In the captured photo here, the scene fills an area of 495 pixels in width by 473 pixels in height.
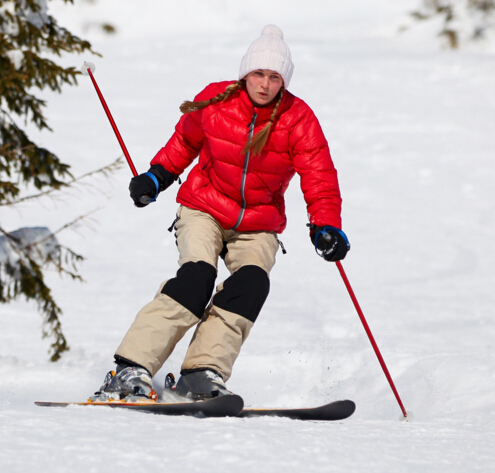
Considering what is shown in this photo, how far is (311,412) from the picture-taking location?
3.43m

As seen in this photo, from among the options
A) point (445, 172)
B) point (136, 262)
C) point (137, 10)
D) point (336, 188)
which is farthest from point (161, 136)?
point (137, 10)

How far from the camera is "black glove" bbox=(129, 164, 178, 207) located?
13.1 ft

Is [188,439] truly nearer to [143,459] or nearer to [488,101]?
[143,459]

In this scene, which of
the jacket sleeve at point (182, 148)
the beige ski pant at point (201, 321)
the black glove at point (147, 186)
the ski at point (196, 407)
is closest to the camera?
the ski at point (196, 407)

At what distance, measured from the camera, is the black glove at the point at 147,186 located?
13.1 ft

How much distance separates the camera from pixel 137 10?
27375 millimetres

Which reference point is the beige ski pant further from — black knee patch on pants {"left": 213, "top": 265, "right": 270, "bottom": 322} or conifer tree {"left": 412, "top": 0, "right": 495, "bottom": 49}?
conifer tree {"left": 412, "top": 0, "right": 495, "bottom": 49}

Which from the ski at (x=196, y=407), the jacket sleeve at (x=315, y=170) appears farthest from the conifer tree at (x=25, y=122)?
the ski at (x=196, y=407)

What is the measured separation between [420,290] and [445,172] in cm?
473

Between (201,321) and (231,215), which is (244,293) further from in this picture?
(231,215)

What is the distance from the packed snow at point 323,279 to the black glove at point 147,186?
1.35m

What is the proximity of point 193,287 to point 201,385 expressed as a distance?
0.53m

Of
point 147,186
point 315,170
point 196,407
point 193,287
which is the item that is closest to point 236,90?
point 315,170

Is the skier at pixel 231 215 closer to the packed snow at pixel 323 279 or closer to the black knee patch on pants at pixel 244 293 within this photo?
the black knee patch on pants at pixel 244 293
